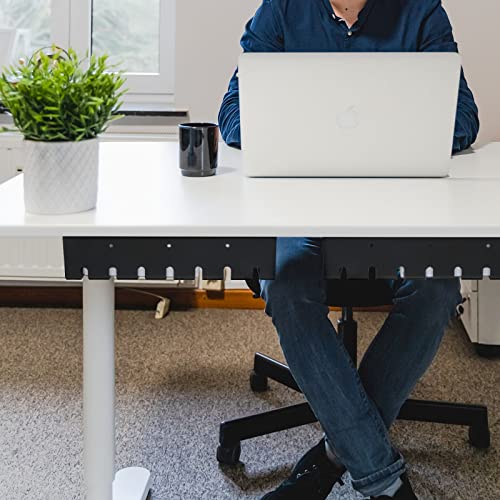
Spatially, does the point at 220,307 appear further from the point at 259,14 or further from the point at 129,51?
the point at 259,14

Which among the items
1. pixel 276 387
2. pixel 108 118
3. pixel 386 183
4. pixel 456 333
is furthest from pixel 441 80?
pixel 456 333

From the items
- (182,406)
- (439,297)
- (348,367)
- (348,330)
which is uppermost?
(439,297)

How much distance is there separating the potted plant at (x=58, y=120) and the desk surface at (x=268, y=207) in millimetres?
37

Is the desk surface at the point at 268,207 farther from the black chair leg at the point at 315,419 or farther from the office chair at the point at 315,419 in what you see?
the black chair leg at the point at 315,419

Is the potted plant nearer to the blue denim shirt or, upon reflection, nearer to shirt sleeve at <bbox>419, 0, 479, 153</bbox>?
the blue denim shirt

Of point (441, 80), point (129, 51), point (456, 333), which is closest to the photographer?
point (441, 80)

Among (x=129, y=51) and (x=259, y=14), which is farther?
(x=129, y=51)

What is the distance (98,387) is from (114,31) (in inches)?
69.2

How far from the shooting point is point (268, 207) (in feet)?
4.51

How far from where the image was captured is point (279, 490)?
1.62 metres

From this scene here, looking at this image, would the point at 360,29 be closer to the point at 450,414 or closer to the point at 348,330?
the point at 348,330

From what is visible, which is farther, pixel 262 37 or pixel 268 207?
pixel 262 37

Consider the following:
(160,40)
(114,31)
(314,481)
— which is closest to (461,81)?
(314,481)

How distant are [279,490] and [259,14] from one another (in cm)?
104
